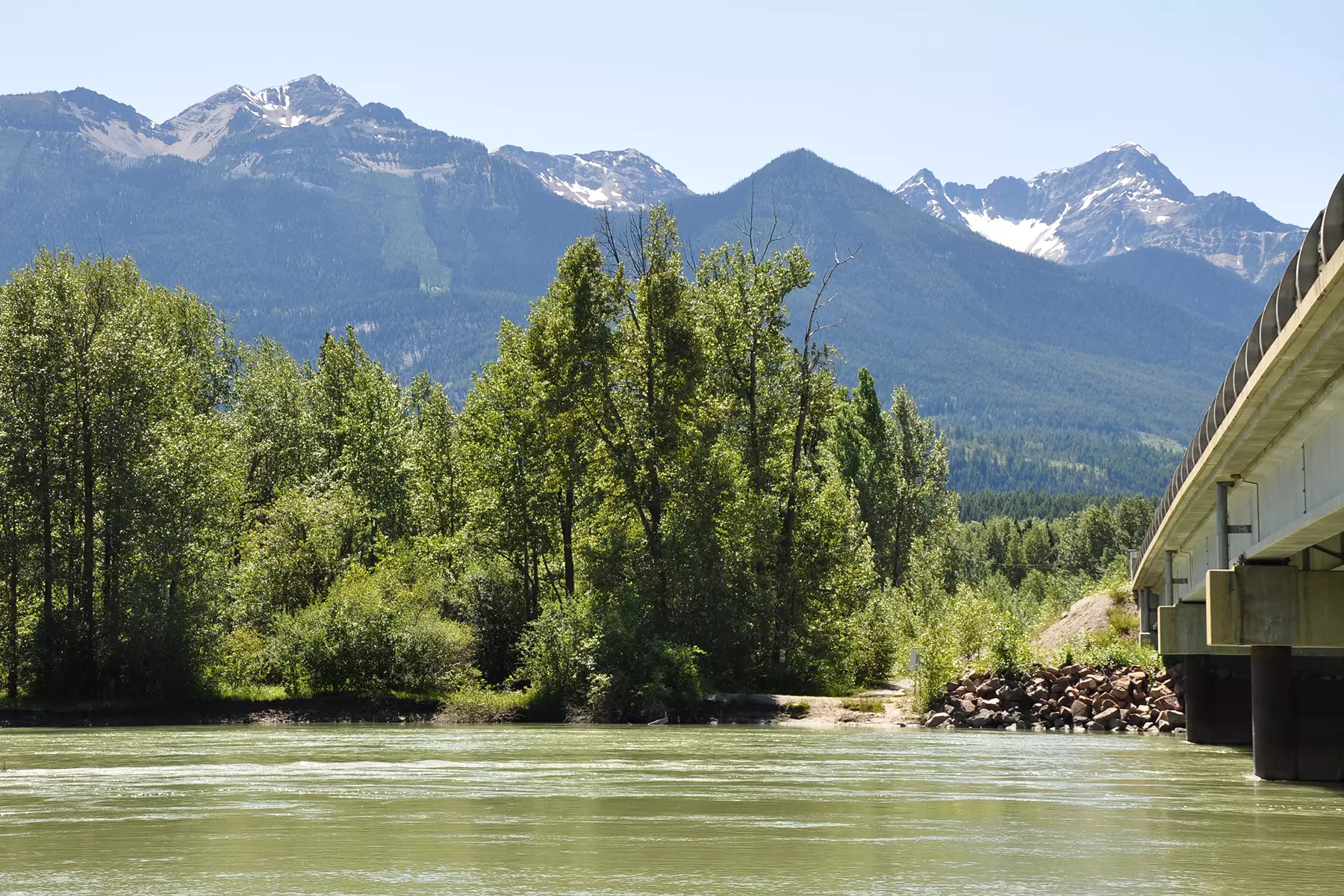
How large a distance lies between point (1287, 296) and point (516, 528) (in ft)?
148

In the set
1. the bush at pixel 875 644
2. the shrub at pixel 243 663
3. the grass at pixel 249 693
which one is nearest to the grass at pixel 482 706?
the grass at pixel 249 693

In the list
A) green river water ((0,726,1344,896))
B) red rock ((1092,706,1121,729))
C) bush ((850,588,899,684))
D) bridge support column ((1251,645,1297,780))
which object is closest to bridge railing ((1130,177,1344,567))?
bridge support column ((1251,645,1297,780))

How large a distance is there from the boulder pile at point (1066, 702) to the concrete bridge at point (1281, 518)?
384 inches

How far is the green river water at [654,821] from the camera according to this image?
51.4ft

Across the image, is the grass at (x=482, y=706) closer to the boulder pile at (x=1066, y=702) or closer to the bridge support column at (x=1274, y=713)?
the boulder pile at (x=1066, y=702)

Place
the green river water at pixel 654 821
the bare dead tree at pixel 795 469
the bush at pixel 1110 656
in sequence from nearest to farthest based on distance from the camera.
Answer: the green river water at pixel 654 821
the bush at pixel 1110 656
the bare dead tree at pixel 795 469

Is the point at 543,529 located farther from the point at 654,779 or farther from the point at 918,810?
the point at 918,810

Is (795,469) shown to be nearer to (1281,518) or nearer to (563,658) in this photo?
(563,658)

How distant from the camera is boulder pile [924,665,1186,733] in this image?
48.2m

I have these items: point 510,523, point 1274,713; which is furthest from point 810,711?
point 1274,713

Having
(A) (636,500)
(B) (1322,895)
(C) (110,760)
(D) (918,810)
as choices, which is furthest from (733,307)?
(B) (1322,895)

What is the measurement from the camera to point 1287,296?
1745 centimetres

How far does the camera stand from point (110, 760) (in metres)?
32.7

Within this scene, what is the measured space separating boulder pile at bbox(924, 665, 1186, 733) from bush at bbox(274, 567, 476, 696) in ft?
58.8
